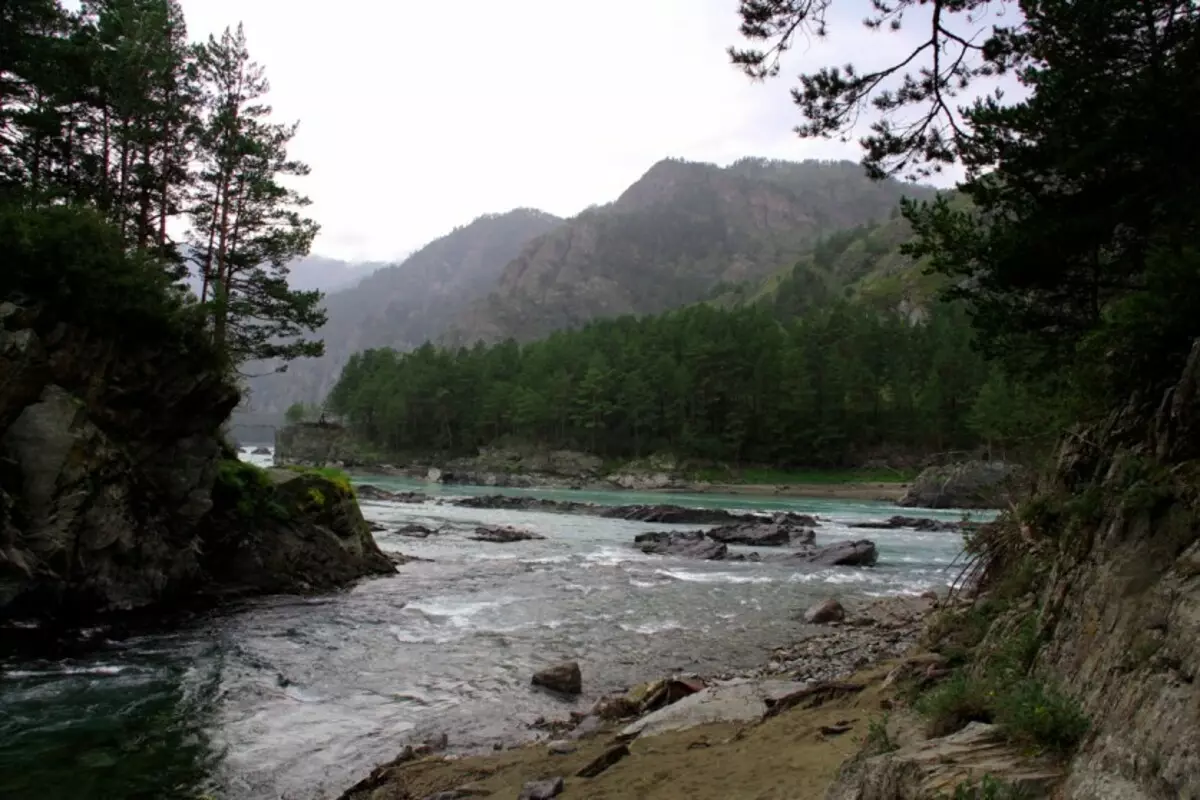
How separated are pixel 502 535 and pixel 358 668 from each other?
23632 mm

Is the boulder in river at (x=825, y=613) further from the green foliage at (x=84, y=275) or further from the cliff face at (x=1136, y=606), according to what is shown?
the green foliage at (x=84, y=275)

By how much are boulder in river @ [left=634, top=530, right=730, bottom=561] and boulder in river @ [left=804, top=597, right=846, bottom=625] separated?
1272 centimetres

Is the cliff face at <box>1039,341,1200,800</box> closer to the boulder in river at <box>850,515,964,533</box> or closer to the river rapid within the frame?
the river rapid

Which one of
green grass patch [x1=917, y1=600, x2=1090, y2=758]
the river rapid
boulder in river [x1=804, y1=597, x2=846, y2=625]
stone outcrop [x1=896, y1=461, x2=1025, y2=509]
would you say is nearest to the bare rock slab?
the river rapid

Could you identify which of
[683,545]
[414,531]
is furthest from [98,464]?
[683,545]

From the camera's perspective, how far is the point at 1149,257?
21.5 feet

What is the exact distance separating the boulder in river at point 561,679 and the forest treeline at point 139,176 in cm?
1355

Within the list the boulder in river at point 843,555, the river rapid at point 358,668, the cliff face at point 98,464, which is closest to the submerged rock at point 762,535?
the boulder in river at point 843,555

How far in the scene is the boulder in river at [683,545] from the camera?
1329 inches

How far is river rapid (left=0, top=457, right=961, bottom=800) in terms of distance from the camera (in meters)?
10.1

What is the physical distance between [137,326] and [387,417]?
10520cm

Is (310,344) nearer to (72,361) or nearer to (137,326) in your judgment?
(137,326)

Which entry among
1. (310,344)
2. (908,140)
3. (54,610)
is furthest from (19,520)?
(908,140)

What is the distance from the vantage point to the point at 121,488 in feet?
59.4
